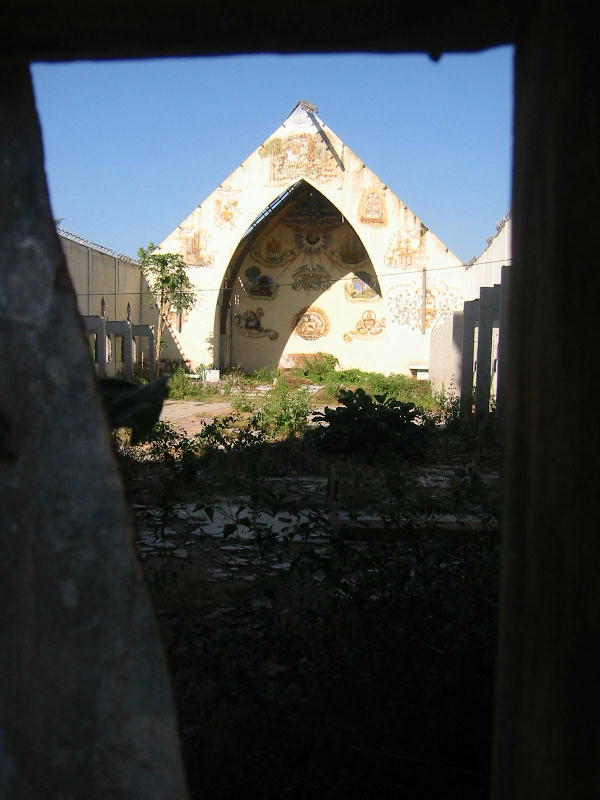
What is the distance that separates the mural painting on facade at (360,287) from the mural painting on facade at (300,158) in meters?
3.78

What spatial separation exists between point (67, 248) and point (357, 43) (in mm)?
14740

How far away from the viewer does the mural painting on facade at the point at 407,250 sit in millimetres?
18922

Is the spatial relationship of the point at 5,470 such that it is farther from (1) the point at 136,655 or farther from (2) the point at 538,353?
(2) the point at 538,353

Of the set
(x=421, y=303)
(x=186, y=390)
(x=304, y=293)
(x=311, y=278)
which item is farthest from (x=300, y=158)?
(x=186, y=390)

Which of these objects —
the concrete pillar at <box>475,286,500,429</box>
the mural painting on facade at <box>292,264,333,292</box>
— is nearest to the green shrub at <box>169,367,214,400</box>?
the mural painting on facade at <box>292,264,333,292</box>

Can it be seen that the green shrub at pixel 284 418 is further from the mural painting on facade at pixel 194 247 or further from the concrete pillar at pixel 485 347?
the mural painting on facade at pixel 194 247

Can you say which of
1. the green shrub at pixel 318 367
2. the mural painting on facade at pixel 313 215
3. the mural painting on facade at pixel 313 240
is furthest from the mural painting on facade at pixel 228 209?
the green shrub at pixel 318 367

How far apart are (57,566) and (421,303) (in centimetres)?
1812

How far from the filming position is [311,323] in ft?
74.4

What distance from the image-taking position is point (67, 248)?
15102 millimetres

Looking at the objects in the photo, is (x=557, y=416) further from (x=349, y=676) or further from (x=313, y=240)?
(x=313, y=240)

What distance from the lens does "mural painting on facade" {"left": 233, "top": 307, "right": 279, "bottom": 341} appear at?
905 inches

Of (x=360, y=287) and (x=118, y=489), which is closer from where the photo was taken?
(x=118, y=489)

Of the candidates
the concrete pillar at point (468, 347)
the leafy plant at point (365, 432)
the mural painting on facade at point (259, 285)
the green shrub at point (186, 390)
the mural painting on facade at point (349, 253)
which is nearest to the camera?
the leafy plant at point (365, 432)
